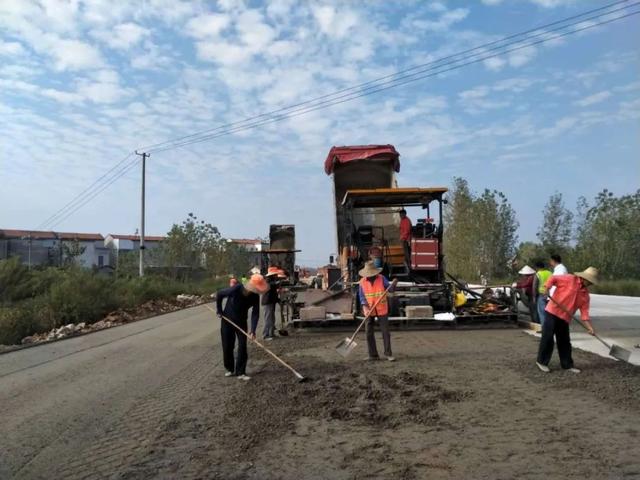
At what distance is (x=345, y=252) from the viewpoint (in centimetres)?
1416

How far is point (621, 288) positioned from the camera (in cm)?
2744

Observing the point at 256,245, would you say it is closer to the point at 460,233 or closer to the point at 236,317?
the point at 460,233

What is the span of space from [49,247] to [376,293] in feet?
191

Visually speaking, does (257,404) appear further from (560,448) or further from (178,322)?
(178,322)

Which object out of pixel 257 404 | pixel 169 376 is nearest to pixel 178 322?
pixel 169 376

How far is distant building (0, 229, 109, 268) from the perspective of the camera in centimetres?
5009

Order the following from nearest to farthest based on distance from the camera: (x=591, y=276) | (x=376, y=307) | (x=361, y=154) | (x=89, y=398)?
(x=89, y=398) → (x=591, y=276) → (x=376, y=307) → (x=361, y=154)

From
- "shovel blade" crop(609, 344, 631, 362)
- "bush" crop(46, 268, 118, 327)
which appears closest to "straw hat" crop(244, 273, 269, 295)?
"shovel blade" crop(609, 344, 631, 362)

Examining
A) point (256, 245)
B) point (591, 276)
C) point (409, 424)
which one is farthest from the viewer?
point (256, 245)

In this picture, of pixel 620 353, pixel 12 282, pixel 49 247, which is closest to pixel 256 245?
pixel 49 247

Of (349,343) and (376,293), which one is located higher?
(376,293)

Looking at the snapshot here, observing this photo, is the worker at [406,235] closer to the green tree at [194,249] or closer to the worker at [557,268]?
the worker at [557,268]

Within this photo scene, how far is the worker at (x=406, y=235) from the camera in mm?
13016

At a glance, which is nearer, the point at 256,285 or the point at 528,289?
the point at 256,285
